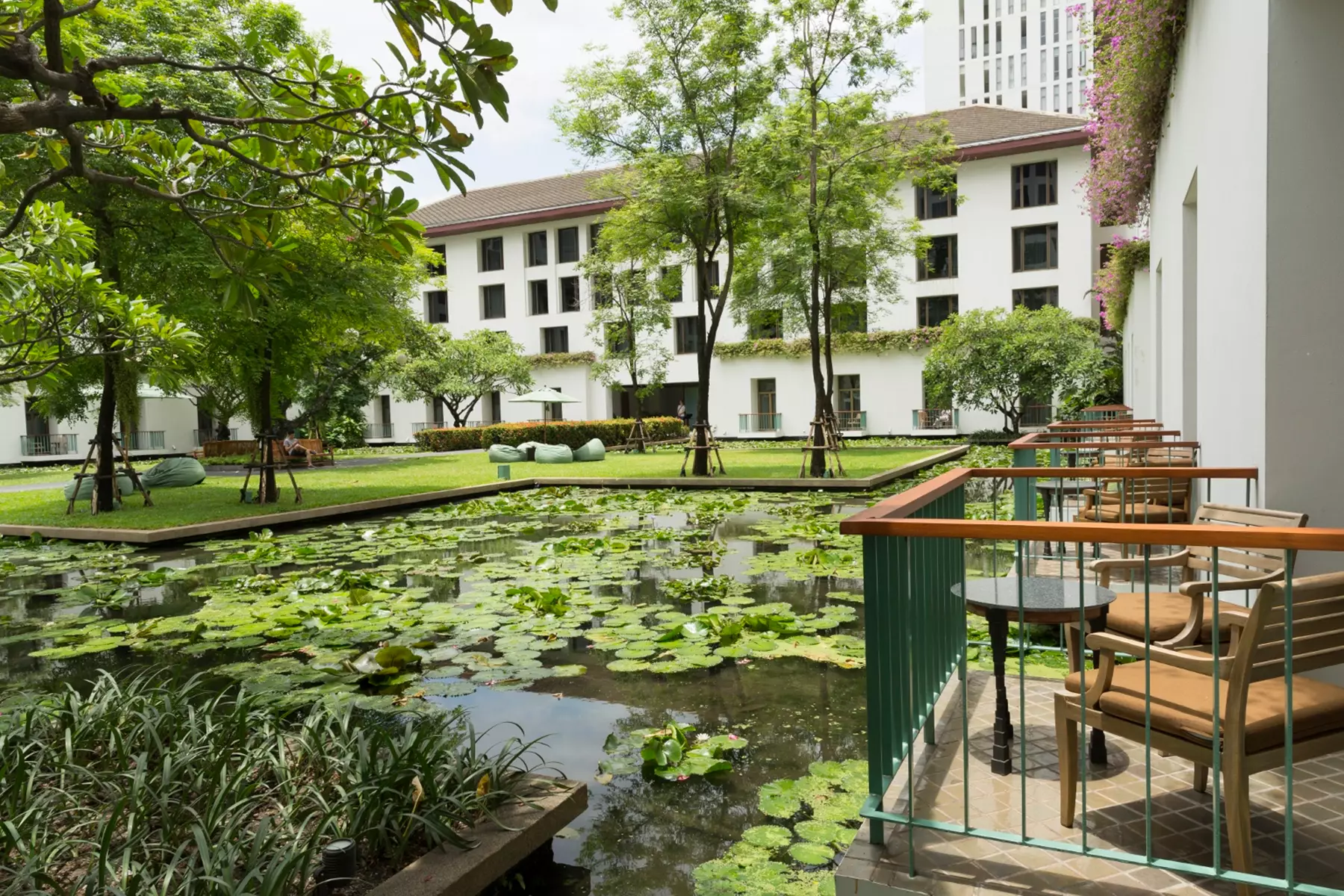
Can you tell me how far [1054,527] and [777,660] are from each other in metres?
2.95

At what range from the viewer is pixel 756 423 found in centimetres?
3506

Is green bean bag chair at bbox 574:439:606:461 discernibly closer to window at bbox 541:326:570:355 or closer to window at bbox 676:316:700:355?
window at bbox 676:316:700:355

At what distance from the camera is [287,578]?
8.25 metres

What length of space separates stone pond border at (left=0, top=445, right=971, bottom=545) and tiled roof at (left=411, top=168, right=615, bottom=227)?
904 inches

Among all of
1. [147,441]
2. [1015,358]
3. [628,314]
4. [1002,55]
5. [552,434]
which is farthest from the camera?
[1002,55]

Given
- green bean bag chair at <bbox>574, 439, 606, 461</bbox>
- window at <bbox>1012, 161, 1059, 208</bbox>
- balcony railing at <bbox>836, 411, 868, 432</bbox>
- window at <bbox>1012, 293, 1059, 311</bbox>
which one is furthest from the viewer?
balcony railing at <bbox>836, 411, 868, 432</bbox>

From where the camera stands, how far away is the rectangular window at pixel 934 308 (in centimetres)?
3091

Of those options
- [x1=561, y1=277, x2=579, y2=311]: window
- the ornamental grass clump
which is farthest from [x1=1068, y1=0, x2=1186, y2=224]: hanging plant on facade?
[x1=561, y1=277, x2=579, y2=311]: window

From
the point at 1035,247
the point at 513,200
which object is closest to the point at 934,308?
the point at 1035,247

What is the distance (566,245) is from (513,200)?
15.9 feet

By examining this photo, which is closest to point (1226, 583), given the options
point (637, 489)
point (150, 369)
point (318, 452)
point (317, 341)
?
point (150, 369)

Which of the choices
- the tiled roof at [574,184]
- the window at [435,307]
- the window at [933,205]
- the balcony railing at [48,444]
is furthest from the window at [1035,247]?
the balcony railing at [48,444]

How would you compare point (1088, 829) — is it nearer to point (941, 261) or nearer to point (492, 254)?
point (941, 261)

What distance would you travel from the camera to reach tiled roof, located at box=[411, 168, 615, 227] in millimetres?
38719
